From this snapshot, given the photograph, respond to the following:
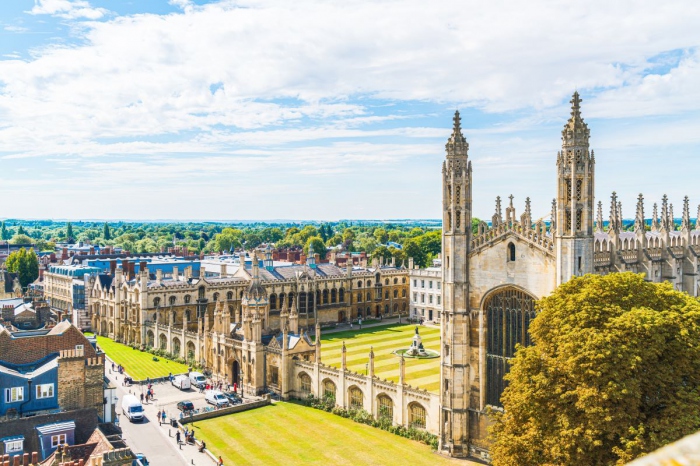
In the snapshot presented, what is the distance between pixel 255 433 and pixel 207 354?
18.7 metres

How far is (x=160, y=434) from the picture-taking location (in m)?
39.5

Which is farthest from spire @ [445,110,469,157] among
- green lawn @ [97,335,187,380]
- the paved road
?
green lawn @ [97,335,187,380]

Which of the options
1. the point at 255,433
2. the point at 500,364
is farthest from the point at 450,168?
the point at 255,433

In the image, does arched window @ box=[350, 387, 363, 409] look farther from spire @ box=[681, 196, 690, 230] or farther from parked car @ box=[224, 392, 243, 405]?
spire @ box=[681, 196, 690, 230]

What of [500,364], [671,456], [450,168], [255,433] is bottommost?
[255,433]

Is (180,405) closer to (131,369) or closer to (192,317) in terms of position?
(131,369)

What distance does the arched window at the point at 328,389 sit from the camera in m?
44.4

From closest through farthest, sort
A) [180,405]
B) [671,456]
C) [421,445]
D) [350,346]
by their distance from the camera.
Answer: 1. [671,456]
2. [421,445]
3. [180,405]
4. [350,346]

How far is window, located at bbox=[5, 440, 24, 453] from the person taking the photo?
28.0 meters

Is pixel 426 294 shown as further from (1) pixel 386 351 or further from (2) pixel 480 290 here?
(2) pixel 480 290

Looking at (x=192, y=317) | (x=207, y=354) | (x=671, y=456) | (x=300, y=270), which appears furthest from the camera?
(x=300, y=270)

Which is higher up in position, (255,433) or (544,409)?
(544,409)

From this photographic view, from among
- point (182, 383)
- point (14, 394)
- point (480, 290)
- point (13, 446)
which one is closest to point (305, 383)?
point (182, 383)

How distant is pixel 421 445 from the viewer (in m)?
36.4
